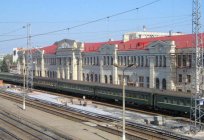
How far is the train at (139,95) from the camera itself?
39656 mm

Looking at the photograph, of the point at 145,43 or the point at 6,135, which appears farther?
the point at 145,43

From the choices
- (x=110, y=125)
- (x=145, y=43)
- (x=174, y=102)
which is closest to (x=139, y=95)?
(x=174, y=102)

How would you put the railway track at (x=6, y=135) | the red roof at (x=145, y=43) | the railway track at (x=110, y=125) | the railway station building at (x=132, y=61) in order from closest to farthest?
the railway track at (x=110, y=125) < the railway track at (x=6, y=135) < the railway station building at (x=132, y=61) < the red roof at (x=145, y=43)

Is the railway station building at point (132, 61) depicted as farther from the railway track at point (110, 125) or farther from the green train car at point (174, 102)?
the green train car at point (174, 102)

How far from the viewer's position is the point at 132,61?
226 ft

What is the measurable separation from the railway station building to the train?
4.19m

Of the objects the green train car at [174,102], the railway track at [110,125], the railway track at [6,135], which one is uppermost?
the green train car at [174,102]

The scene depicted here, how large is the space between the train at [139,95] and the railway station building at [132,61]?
4.19m

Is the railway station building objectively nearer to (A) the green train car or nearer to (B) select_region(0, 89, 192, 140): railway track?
(B) select_region(0, 89, 192, 140): railway track

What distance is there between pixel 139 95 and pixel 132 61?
74.3 feet

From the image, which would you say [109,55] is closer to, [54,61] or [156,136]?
[54,61]

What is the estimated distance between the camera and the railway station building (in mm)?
57594

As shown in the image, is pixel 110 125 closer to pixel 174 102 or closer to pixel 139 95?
pixel 174 102

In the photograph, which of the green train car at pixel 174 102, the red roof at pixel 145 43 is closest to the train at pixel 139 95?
the green train car at pixel 174 102
